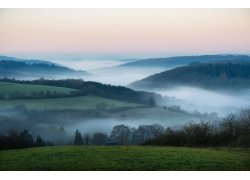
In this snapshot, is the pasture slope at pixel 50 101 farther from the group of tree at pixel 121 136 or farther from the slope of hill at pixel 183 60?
the group of tree at pixel 121 136

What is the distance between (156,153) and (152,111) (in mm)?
7437

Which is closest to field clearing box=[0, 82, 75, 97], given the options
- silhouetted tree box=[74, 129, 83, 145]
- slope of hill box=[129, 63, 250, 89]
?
silhouetted tree box=[74, 129, 83, 145]

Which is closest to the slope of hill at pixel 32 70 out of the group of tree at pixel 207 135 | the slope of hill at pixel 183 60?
the slope of hill at pixel 183 60

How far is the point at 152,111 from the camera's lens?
18500 millimetres

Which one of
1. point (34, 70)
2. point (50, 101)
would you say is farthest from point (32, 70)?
point (50, 101)

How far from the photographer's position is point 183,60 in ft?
64.2

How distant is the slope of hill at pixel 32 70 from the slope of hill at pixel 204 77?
4274 mm

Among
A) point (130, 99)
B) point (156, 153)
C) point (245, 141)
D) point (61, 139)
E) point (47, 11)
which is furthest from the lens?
point (130, 99)

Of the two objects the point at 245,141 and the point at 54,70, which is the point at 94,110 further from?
the point at 245,141

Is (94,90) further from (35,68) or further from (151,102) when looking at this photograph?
(35,68)

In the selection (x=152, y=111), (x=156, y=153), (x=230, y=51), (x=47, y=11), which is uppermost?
(x=47, y=11)

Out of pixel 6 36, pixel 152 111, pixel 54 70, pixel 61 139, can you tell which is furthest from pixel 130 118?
pixel 6 36

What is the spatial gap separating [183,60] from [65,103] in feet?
26.7

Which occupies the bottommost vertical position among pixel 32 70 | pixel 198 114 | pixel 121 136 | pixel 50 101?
pixel 121 136
